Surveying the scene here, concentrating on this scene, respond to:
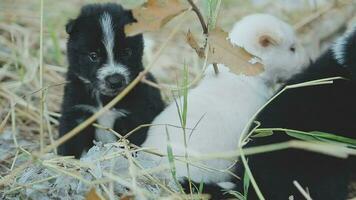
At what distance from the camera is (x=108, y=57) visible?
3.51 m

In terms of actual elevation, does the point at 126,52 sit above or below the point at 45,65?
above

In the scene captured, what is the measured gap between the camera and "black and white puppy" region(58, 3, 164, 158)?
138 inches

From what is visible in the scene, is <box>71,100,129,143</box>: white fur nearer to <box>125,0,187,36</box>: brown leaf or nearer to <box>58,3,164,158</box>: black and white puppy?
<box>58,3,164,158</box>: black and white puppy

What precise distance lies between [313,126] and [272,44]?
0.86m

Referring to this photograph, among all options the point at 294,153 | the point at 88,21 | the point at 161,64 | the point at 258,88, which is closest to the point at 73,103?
the point at 88,21

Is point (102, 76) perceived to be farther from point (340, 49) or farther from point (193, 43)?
point (340, 49)

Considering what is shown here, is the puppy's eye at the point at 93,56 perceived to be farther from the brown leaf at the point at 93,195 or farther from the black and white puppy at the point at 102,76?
the brown leaf at the point at 93,195

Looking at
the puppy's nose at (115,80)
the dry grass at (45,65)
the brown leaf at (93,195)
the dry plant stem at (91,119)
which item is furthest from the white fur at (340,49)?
the brown leaf at (93,195)

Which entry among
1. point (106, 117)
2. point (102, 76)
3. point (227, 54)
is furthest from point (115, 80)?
point (227, 54)

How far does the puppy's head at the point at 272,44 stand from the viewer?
151 inches

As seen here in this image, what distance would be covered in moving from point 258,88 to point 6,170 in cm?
146

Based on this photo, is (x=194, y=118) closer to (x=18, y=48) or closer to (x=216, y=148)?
(x=216, y=148)

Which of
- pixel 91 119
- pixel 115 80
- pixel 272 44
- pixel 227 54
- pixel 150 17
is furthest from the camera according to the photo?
pixel 272 44

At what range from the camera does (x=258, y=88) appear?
3.78 meters
